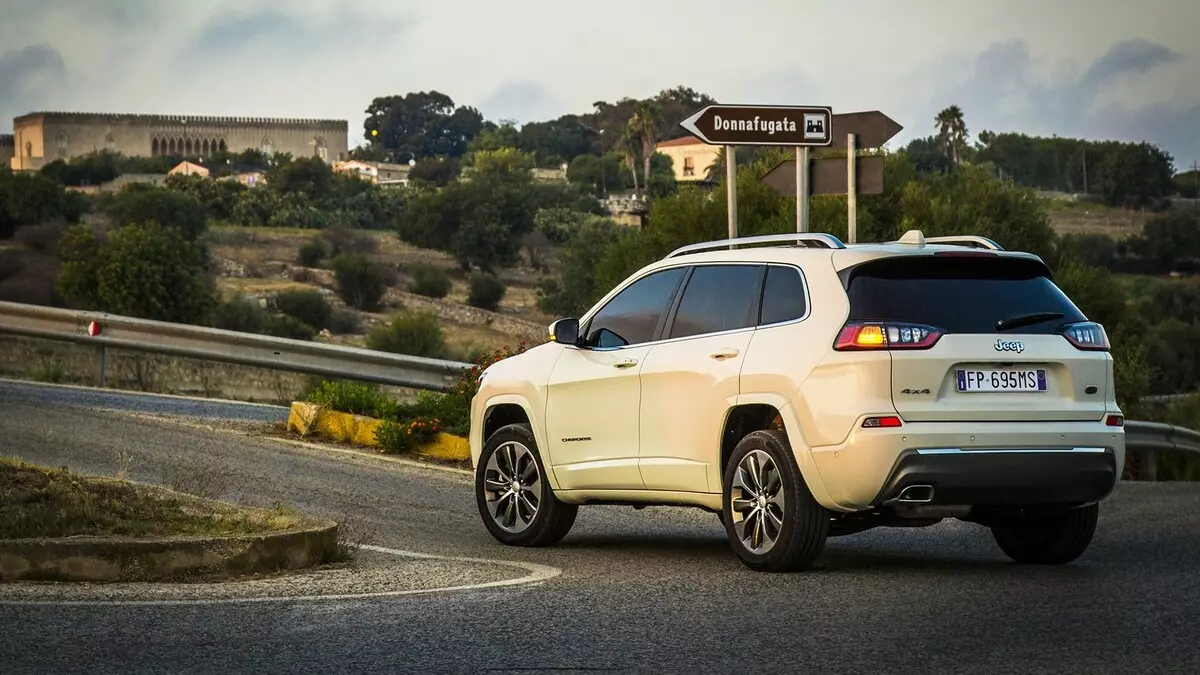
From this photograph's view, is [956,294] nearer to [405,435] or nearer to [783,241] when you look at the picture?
[783,241]

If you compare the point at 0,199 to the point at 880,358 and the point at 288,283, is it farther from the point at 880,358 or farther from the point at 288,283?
the point at 880,358

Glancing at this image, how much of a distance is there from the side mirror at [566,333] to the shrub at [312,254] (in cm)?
12481

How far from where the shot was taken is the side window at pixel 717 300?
33.0 feet

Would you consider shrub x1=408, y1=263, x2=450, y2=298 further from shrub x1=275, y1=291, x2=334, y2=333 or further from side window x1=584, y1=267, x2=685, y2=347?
side window x1=584, y1=267, x2=685, y2=347

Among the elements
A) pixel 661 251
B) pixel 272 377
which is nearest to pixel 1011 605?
pixel 272 377

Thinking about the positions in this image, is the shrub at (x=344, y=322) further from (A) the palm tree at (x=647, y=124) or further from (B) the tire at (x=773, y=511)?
(B) the tire at (x=773, y=511)

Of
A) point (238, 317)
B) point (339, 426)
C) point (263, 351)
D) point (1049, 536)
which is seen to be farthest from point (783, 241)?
point (238, 317)

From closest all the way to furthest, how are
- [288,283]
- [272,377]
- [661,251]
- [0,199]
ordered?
1. [272,377]
2. [661,251]
3. [288,283]
4. [0,199]

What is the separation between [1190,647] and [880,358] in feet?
7.79

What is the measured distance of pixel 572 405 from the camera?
36.5 ft

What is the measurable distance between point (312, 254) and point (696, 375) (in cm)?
12723

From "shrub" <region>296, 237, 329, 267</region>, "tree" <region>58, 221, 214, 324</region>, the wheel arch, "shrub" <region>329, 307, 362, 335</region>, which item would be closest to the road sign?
the wheel arch

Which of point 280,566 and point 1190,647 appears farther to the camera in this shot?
point 280,566

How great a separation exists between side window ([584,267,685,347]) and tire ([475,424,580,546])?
2.74 feet
